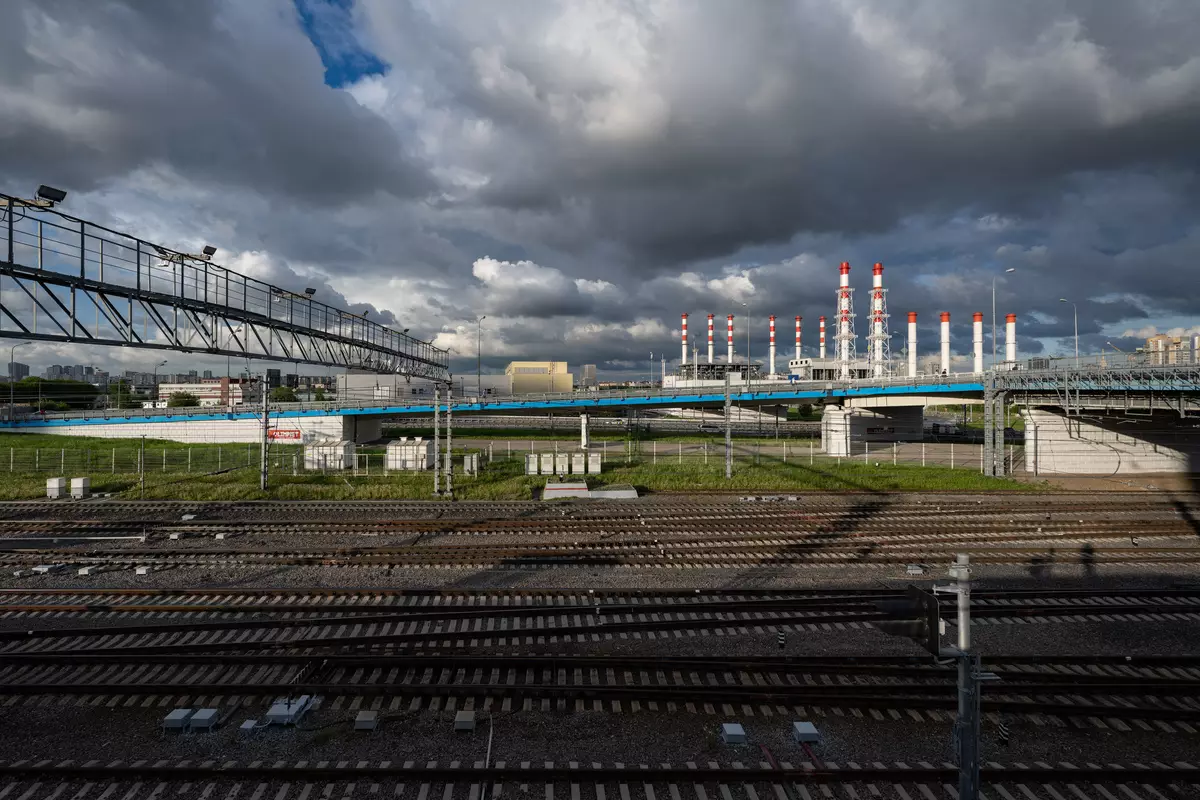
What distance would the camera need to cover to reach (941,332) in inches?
2862

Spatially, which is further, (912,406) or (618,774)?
(912,406)

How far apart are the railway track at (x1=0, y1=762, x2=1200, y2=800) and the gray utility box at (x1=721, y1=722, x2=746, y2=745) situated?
1.37 ft

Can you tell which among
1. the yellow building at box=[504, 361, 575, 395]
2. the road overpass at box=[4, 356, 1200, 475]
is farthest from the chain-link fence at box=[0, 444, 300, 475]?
the yellow building at box=[504, 361, 575, 395]

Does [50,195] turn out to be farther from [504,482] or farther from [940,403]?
[940,403]

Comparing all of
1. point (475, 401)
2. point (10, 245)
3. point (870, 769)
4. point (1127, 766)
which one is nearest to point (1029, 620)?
point (1127, 766)

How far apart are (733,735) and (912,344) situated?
258ft

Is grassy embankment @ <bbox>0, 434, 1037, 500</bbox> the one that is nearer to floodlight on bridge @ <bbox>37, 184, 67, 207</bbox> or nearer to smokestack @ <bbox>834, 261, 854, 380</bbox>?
floodlight on bridge @ <bbox>37, 184, 67, 207</bbox>

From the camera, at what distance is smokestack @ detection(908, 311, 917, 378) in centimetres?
7388

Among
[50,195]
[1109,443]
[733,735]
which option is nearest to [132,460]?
[50,195]

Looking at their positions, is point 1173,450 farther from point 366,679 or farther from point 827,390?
point 366,679

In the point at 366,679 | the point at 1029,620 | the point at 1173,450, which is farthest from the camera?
the point at 1173,450

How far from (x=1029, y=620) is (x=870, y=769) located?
6.05 metres

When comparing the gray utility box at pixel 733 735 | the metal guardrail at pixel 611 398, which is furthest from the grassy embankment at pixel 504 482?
the gray utility box at pixel 733 735

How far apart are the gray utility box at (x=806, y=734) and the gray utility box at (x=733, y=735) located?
57 cm
